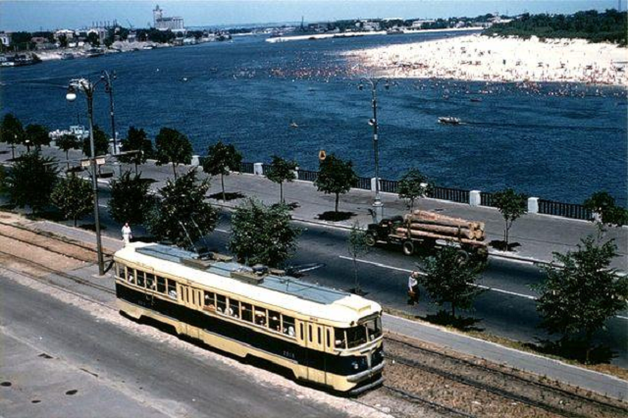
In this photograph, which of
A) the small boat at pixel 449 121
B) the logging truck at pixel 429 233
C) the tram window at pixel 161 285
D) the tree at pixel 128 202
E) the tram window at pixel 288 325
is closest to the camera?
the tram window at pixel 288 325

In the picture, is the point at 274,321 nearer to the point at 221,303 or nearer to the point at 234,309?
the point at 234,309

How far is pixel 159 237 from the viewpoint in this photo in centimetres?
3500

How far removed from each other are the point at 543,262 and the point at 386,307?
9407mm

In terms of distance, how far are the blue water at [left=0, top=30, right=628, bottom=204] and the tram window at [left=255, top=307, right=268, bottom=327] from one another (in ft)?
94.9

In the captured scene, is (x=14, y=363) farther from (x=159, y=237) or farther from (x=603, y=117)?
(x=603, y=117)

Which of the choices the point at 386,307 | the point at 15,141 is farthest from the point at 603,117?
the point at 386,307

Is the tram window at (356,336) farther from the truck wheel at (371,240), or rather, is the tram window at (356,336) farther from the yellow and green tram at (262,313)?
the truck wheel at (371,240)

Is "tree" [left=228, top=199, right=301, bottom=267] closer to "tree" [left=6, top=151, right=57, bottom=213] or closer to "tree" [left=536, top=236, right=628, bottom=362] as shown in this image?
"tree" [left=536, top=236, right=628, bottom=362]

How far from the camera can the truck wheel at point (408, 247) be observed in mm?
37281

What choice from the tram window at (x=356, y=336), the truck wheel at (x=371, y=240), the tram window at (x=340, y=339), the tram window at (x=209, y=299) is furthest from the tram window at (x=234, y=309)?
the truck wheel at (x=371, y=240)

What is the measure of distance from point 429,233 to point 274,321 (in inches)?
645

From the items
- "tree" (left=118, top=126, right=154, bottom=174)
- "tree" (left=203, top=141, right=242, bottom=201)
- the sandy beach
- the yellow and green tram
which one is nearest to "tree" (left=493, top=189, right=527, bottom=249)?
the yellow and green tram

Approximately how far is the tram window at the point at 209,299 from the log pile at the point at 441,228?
15155 mm

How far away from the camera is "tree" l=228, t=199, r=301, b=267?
30.0m
